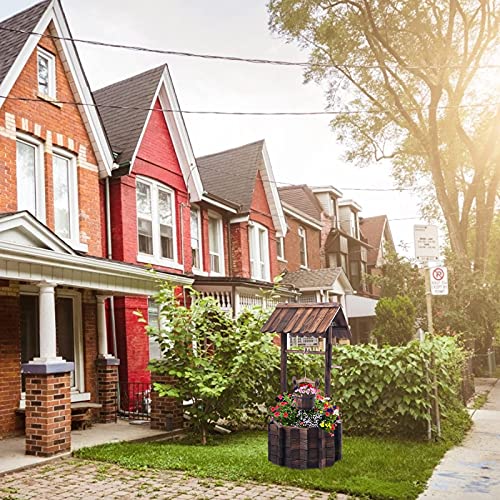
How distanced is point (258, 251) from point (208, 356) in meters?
11.6

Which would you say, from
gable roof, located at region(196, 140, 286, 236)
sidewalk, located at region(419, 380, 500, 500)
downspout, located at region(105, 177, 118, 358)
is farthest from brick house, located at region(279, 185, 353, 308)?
sidewalk, located at region(419, 380, 500, 500)

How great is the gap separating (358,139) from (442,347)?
15.3 metres

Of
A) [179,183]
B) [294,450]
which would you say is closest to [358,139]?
[179,183]

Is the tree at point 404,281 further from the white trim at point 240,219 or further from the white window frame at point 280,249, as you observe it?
the white trim at point 240,219

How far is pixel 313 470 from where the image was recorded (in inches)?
306

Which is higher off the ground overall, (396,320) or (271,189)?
(271,189)

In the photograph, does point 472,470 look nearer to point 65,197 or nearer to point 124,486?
point 124,486

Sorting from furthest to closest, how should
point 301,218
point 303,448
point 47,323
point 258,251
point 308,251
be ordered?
point 308,251 → point 301,218 → point 258,251 → point 47,323 → point 303,448

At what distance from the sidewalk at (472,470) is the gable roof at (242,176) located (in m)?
12.5

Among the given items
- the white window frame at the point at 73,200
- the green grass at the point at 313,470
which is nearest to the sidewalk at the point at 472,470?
the green grass at the point at 313,470

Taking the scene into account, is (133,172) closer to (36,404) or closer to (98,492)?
(36,404)

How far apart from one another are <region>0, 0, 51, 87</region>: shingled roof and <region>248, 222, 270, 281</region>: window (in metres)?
10.7

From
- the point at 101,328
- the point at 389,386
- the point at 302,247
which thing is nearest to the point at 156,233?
the point at 101,328

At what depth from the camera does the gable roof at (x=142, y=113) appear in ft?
51.0
